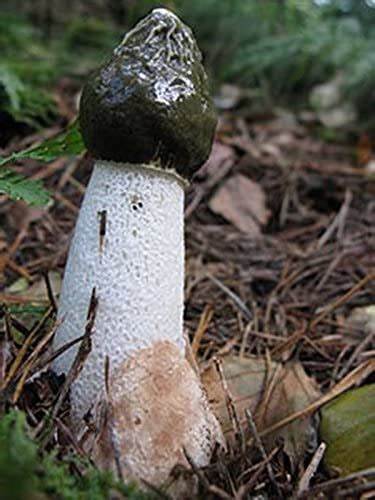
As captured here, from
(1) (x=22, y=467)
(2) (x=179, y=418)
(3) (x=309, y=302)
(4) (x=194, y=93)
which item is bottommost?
(3) (x=309, y=302)

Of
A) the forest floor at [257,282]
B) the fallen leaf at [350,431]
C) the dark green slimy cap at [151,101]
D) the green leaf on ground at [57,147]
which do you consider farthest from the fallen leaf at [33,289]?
the fallen leaf at [350,431]

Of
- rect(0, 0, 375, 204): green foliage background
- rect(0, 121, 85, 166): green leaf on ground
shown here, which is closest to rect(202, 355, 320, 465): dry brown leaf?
rect(0, 121, 85, 166): green leaf on ground

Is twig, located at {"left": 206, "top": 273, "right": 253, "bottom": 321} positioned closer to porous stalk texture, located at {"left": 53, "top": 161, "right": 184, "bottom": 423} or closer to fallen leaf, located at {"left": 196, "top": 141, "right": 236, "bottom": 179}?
porous stalk texture, located at {"left": 53, "top": 161, "right": 184, "bottom": 423}

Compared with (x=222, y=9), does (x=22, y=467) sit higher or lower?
lower

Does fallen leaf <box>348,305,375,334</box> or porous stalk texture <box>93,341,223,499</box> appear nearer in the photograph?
porous stalk texture <box>93,341,223,499</box>

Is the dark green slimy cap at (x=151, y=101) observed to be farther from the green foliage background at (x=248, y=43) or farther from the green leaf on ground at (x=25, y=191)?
the green foliage background at (x=248, y=43)

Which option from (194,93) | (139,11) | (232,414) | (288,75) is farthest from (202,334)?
(139,11)

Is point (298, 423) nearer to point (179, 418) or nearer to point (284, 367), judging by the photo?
point (284, 367)
